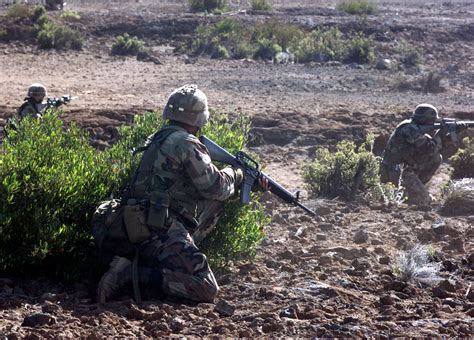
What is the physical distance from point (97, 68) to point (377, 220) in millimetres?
12130

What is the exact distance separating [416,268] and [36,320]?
2.91 metres

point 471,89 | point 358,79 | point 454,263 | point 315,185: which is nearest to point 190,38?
point 358,79

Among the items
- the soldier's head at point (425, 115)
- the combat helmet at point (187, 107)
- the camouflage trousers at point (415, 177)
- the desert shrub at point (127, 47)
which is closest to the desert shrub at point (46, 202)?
the combat helmet at point (187, 107)

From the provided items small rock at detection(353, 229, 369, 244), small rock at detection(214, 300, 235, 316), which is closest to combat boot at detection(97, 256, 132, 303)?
small rock at detection(214, 300, 235, 316)

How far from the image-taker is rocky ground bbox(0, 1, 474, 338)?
198 inches

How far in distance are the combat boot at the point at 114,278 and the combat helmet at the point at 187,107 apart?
1009 millimetres

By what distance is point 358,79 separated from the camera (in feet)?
61.9

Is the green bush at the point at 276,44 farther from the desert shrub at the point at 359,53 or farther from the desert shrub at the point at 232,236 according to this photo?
the desert shrub at the point at 232,236

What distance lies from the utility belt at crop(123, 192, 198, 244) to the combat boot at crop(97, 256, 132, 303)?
0.54 ft

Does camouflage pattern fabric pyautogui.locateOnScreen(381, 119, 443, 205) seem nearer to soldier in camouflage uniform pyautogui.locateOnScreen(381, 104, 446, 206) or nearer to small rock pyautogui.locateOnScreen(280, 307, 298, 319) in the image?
soldier in camouflage uniform pyautogui.locateOnScreen(381, 104, 446, 206)

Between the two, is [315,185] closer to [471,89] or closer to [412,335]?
[412,335]

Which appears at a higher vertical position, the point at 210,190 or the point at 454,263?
the point at 210,190

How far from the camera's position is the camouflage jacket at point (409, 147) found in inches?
407

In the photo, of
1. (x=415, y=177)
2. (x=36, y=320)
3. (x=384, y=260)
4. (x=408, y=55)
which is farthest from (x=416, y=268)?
(x=408, y=55)
